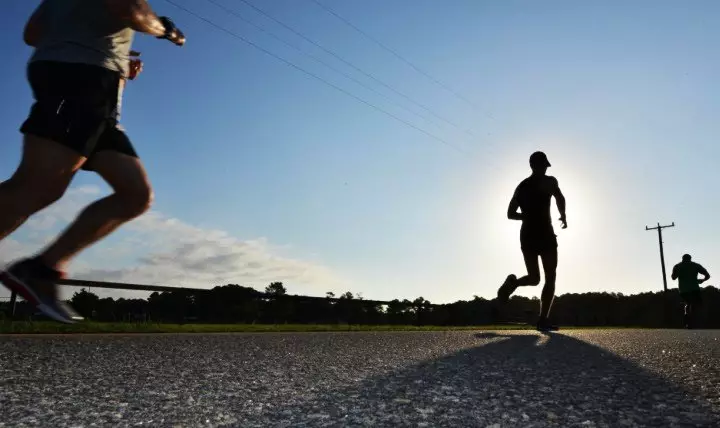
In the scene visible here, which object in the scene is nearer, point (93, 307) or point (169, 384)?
point (169, 384)

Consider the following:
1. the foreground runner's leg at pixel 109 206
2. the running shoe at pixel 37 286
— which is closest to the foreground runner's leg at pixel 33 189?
the running shoe at pixel 37 286

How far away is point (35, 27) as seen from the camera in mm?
3090

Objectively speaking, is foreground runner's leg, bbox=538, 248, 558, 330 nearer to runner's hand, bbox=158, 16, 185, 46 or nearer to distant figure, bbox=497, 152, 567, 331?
distant figure, bbox=497, 152, 567, 331

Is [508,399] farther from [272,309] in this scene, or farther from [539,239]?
[272,309]

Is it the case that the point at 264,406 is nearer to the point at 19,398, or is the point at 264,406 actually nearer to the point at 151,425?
the point at 151,425

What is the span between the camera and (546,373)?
3.34 metres

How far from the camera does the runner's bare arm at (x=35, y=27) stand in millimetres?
3078

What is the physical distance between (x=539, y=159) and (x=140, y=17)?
631 centimetres

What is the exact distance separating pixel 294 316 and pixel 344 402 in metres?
9.01

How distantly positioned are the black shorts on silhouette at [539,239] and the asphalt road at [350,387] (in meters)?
3.41

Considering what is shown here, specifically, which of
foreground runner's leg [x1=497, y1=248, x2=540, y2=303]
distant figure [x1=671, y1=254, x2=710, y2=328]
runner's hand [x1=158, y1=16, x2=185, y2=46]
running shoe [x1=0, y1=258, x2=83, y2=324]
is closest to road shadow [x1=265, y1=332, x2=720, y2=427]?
running shoe [x1=0, y1=258, x2=83, y2=324]

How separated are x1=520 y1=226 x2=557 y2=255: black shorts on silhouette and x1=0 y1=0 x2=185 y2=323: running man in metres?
6.04

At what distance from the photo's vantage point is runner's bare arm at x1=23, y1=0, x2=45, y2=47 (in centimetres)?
308

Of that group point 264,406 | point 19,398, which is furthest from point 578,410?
point 19,398
